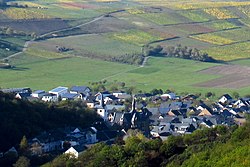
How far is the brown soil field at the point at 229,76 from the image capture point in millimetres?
73650

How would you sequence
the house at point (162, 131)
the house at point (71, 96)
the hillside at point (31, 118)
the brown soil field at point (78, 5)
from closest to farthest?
1. the hillside at point (31, 118)
2. the house at point (162, 131)
3. the house at point (71, 96)
4. the brown soil field at point (78, 5)

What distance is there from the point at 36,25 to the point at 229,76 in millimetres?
34761

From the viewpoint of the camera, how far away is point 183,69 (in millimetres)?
82875

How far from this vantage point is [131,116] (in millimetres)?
52156

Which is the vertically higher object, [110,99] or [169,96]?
[110,99]

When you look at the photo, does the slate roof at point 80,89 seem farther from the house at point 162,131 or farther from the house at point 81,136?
the house at point 81,136

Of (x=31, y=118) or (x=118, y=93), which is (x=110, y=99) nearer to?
(x=118, y=93)

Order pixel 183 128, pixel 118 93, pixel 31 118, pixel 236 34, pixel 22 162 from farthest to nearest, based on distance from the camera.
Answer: pixel 236 34, pixel 118 93, pixel 183 128, pixel 31 118, pixel 22 162

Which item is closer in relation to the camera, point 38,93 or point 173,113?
point 173,113

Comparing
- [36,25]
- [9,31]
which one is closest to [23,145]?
[9,31]

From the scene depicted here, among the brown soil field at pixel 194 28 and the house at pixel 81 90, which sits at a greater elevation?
the house at pixel 81 90

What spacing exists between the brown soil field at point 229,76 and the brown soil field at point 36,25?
27687 mm

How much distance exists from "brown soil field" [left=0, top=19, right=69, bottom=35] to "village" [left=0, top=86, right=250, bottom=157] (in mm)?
32850

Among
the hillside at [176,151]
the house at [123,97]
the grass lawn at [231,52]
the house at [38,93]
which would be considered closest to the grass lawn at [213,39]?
the grass lawn at [231,52]
